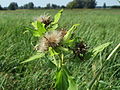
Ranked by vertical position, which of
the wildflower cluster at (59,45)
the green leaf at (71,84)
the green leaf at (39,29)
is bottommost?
the green leaf at (71,84)

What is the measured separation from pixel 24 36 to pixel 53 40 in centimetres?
244

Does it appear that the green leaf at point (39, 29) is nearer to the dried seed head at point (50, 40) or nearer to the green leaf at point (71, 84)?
the dried seed head at point (50, 40)

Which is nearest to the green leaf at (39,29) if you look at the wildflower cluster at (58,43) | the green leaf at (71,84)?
the wildflower cluster at (58,43)

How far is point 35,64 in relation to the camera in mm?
2092

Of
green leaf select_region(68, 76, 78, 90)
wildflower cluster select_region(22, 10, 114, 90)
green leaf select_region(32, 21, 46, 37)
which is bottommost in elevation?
green leaf select_region(68, 76, 78, 90)

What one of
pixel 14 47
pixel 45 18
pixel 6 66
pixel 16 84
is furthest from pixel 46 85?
pixel 45 18

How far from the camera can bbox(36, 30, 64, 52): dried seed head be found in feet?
1.88

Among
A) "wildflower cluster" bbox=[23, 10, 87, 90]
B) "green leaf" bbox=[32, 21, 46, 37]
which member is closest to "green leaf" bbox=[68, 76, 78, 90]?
"wildflower cluster" bbox=[23, 10, 87, 90]

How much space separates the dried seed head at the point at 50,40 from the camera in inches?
22.5

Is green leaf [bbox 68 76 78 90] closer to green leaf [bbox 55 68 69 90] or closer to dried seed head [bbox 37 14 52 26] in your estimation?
green leaf [bbox 55 68 69 90]

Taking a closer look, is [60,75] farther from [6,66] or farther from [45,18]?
[6,66]

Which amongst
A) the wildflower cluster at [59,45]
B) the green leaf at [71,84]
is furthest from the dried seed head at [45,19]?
the green leaf at [71,84]

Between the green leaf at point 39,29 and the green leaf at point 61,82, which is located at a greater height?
the green leaf at point 39,29

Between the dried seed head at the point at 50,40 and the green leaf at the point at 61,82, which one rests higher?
the dried seed head at the point at 50,40
